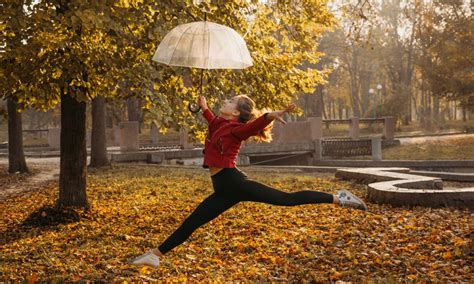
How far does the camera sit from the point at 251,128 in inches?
211

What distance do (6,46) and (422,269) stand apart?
643 cm

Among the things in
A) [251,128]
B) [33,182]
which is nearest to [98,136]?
[33,182]

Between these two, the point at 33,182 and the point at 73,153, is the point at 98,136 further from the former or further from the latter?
the point at 73,153

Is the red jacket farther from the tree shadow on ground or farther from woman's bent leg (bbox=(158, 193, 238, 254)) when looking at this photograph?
the tree shadow on ground

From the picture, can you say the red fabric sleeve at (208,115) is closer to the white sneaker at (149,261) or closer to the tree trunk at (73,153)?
the white sneaker at (149,261)

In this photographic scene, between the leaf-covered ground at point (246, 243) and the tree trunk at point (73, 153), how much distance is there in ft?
1.22

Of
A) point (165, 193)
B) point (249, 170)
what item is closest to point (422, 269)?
point (165, 193)

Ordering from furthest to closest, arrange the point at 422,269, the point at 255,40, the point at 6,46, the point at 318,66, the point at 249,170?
the point at 318,66, the point at 249,170, the point at 255,40, the point at 6,46, the point at 422,269

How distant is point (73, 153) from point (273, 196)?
5481mm

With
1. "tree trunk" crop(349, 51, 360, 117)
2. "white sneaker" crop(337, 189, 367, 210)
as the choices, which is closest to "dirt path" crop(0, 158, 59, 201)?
"white sneaker" crop(337, 189, 367, 210)

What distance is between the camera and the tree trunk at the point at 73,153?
9.82 meters

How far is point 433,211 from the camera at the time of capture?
994cm

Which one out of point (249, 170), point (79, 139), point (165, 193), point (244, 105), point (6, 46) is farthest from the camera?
point (249, 170)

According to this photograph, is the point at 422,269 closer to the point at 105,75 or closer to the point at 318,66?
the point at 105,75
